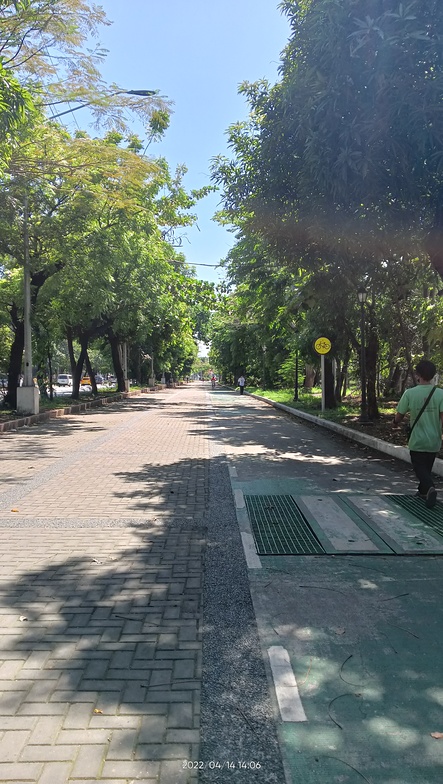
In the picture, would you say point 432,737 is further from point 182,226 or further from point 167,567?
point 182,226

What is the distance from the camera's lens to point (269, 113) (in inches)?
380

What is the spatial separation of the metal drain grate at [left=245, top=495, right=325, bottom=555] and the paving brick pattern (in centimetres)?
62

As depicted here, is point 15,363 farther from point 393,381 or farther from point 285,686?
point 285,686

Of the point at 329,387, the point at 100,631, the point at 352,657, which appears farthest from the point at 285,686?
the point at 329,387

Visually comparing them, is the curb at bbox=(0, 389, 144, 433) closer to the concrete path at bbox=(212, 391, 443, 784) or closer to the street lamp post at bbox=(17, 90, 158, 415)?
the street lamp post at bbox=(17, 90, 158, 415)

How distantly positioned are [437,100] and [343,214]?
2695 millimetres

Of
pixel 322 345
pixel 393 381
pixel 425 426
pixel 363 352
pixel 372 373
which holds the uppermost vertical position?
pixel 322 345

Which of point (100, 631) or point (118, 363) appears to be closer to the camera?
point (100, 631)

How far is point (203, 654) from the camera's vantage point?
11.0ft

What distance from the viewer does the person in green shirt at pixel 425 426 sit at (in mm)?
6629

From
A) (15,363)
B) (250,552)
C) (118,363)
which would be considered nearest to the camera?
(250,552)

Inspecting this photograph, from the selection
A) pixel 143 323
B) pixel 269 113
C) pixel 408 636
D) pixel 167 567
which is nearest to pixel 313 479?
pixel 167 567

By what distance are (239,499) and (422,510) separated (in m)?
2.24

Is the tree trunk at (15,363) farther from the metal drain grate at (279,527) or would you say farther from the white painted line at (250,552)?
the white painted line at (250,552)
